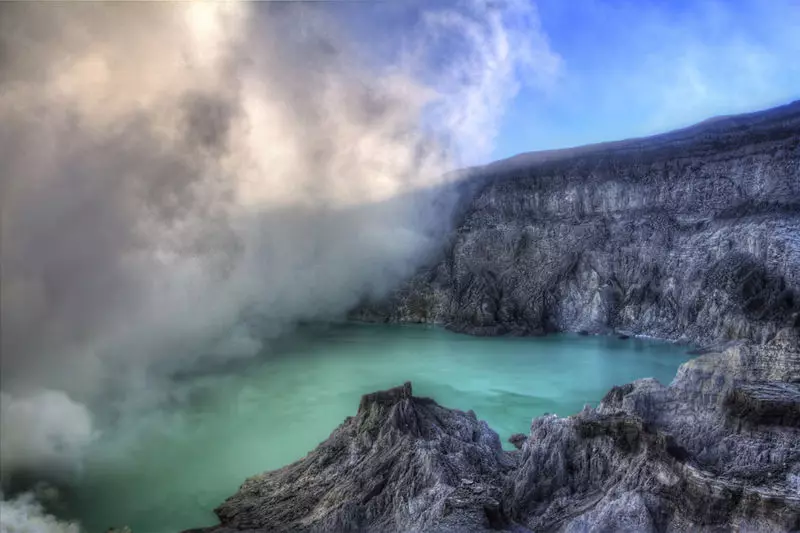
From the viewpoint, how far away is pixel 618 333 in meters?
33.6

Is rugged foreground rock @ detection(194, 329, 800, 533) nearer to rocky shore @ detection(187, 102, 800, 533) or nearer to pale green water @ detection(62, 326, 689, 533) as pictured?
rocky shore @ detection(187, 102, 800, 533)

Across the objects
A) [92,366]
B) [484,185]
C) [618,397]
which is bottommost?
[618,397]

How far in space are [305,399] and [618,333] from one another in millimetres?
19919

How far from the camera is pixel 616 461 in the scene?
949 centimetres

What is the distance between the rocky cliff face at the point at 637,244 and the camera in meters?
29.8

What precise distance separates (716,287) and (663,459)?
24816mm

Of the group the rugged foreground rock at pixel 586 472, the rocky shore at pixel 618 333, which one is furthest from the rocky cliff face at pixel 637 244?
the rugged foreground rock at pixel 586 472

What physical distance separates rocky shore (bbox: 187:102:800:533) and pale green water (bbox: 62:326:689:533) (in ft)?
5.89

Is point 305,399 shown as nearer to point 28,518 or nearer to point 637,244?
point 28,518

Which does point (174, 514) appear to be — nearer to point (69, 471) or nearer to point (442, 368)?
point (69, 471)

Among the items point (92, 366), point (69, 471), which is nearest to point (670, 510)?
point (69, 471)

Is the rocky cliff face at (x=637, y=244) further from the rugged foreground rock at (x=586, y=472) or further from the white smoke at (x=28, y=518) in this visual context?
the white smoke at (x=28, y=518)

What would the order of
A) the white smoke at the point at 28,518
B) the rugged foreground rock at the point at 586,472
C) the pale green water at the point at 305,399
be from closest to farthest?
the rugged foreground rock at the point at 586,472 < the white smoke at the point at 28,518 < the pale green water at the point at 305,399

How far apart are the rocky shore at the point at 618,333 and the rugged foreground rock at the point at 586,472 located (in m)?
0.03
